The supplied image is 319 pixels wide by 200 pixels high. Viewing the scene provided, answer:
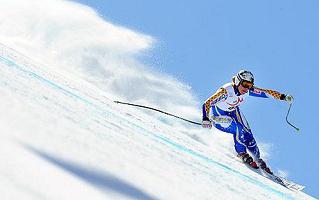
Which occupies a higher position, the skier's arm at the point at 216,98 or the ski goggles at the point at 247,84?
the ski goggles at the point at 247,84

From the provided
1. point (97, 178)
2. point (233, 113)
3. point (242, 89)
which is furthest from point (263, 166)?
point (97, 178)

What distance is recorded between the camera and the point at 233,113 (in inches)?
460

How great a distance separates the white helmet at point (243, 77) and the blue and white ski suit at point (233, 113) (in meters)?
0.16

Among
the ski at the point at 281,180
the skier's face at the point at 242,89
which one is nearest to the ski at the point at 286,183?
the ski at the point at 281,180

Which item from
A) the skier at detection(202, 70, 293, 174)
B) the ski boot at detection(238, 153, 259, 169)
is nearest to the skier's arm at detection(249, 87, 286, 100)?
the skier at detection(202, 70, 293, 174)

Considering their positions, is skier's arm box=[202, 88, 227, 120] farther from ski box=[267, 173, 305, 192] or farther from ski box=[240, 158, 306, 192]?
ski box=[267, 173, 305, 192]

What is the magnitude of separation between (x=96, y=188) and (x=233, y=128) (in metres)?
9.51

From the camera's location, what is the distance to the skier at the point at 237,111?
11305mm

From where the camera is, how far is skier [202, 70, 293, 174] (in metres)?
11.3

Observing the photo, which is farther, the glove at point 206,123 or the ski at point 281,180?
the glove at point 206,123

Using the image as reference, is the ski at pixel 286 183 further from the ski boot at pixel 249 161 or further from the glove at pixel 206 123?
the glove at pixel 206 123

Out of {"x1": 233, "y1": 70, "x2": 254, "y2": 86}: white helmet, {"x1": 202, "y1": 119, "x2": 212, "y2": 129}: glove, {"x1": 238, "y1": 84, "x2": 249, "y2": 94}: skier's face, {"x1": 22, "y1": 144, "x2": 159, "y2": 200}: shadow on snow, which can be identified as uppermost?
{"x1": 233, "y1": 70, "x2": 254, "y2": 86}: white helmet

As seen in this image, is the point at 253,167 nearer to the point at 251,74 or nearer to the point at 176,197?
the point at 251,74

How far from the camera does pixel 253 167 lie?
36.0 feet
